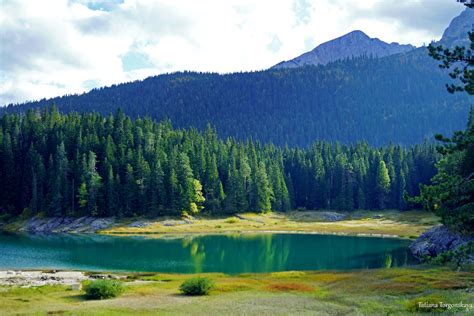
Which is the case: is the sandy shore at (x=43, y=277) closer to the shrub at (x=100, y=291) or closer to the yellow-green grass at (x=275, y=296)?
the yellow-green grass at (x=275, y=296)

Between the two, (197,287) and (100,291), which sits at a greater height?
(100,291)

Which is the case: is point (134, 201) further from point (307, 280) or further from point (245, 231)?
point (307, 280)

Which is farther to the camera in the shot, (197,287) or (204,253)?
(204,253)

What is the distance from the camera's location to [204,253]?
88.2 metres

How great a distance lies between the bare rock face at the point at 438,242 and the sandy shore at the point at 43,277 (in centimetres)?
4676

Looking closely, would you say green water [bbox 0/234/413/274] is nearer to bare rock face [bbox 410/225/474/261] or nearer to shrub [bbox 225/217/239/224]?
bare rock face [bbox 410/225/474/261]

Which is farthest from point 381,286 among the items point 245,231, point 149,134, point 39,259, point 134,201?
point 149,134

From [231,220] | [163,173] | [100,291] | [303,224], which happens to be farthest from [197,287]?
[303,224]

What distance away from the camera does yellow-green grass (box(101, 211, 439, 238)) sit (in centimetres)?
12150

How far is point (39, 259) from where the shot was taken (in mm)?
77500

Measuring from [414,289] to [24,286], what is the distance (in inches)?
1511

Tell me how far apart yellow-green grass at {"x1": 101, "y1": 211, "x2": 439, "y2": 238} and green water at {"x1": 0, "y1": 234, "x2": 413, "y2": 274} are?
9.16 metres

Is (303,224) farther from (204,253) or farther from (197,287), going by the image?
(197,287)

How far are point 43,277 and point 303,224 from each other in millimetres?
94778
